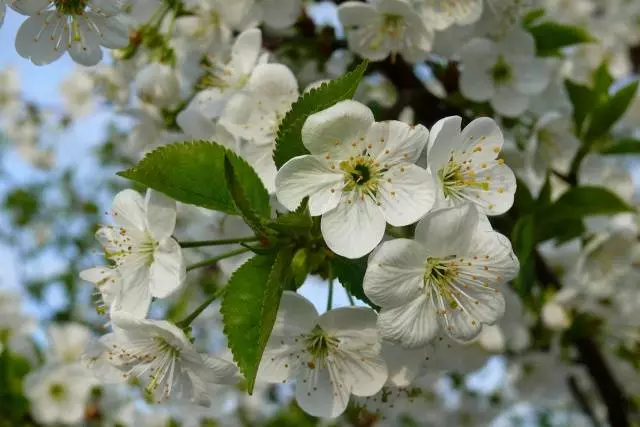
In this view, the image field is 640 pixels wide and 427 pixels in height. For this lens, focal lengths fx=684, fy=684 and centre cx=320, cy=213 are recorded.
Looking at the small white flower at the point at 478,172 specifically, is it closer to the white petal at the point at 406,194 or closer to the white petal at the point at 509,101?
the white petal at the point at 406,194

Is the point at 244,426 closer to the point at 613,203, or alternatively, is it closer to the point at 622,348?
the point at 622,348

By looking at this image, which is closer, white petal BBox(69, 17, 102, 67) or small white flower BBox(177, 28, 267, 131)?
white petal BBox(69, 17, 102, 67)

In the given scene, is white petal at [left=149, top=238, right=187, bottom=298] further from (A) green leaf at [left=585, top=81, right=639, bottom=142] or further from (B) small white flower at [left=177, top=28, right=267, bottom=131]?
(A) green leaf at [left=585, top=81, right=639, bottom=142]

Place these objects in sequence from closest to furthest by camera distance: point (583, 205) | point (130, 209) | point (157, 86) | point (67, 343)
→ point (130, 209)
point (583, 205)
point (157, 86)
point (67, 343)

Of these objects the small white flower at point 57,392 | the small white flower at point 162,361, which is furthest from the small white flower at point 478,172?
the small white flower at point 57,392

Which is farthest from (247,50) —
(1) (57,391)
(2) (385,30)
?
(1) (57,391)

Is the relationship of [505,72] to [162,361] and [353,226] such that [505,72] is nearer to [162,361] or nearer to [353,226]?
[353,226]

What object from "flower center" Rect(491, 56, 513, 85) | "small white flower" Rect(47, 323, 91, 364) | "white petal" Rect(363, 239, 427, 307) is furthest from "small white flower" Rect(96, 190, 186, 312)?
"small white flower" Rect(47, 323, 91, 364)
